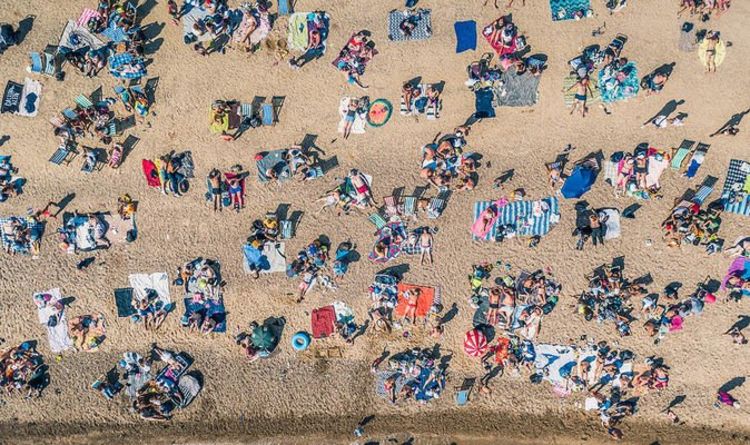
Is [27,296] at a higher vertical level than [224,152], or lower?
lower

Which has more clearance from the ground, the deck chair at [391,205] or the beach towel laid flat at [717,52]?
the beach towel laid flat at [717,52]

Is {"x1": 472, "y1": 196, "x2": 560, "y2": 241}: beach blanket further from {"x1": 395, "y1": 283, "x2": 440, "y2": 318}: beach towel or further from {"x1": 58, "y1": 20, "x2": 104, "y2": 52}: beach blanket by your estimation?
{"x1": 58, "y1": 20, "x2": 104, "y2": 52}: beach blanket

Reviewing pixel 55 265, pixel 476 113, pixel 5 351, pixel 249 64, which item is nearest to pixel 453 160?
pixel 476 113

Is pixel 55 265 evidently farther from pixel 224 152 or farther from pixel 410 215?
pixel 410 215

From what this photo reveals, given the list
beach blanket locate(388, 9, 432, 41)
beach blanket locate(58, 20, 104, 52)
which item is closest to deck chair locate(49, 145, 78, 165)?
beach blanket locate(58, 20, 104, 52)

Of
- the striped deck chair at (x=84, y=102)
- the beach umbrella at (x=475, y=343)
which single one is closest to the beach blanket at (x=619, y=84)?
the beach umbrella at (x=475, y=343)

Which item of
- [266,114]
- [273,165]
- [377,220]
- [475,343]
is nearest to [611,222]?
[475,343]

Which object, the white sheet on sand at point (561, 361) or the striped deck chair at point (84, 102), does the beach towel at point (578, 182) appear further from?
the striped deck chair at point (84, 102)
